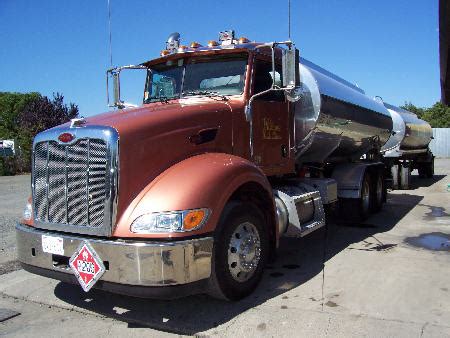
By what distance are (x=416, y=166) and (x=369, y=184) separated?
9974 mm

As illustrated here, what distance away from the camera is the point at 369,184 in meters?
9.29

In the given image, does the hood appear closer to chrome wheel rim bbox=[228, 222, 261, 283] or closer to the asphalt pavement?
chrome wheel rim bbox=[228, 222, 261, 283]

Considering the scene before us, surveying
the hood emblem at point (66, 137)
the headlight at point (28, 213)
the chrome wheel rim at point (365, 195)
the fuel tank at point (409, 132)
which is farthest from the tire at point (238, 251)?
the fuel tank at point (409, 132)

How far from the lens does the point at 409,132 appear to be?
14320 millimetres

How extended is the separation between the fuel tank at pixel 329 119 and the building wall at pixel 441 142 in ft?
104

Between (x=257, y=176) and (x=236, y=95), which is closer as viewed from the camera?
(x=257, y=176)

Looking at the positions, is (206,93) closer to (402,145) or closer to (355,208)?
(355,208)

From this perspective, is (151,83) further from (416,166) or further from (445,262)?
(416,166)

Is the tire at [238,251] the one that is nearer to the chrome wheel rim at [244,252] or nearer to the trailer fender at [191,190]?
the chrome wheel rim at [244,252]

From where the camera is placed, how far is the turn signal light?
3.72 meters

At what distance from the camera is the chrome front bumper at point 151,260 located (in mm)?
3592

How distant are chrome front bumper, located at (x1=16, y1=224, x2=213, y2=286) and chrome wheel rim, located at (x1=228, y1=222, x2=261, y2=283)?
0.48 metres

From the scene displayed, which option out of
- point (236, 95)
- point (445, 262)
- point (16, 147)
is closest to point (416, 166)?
point (445, 262)

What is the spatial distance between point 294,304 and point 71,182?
2.42 metres
